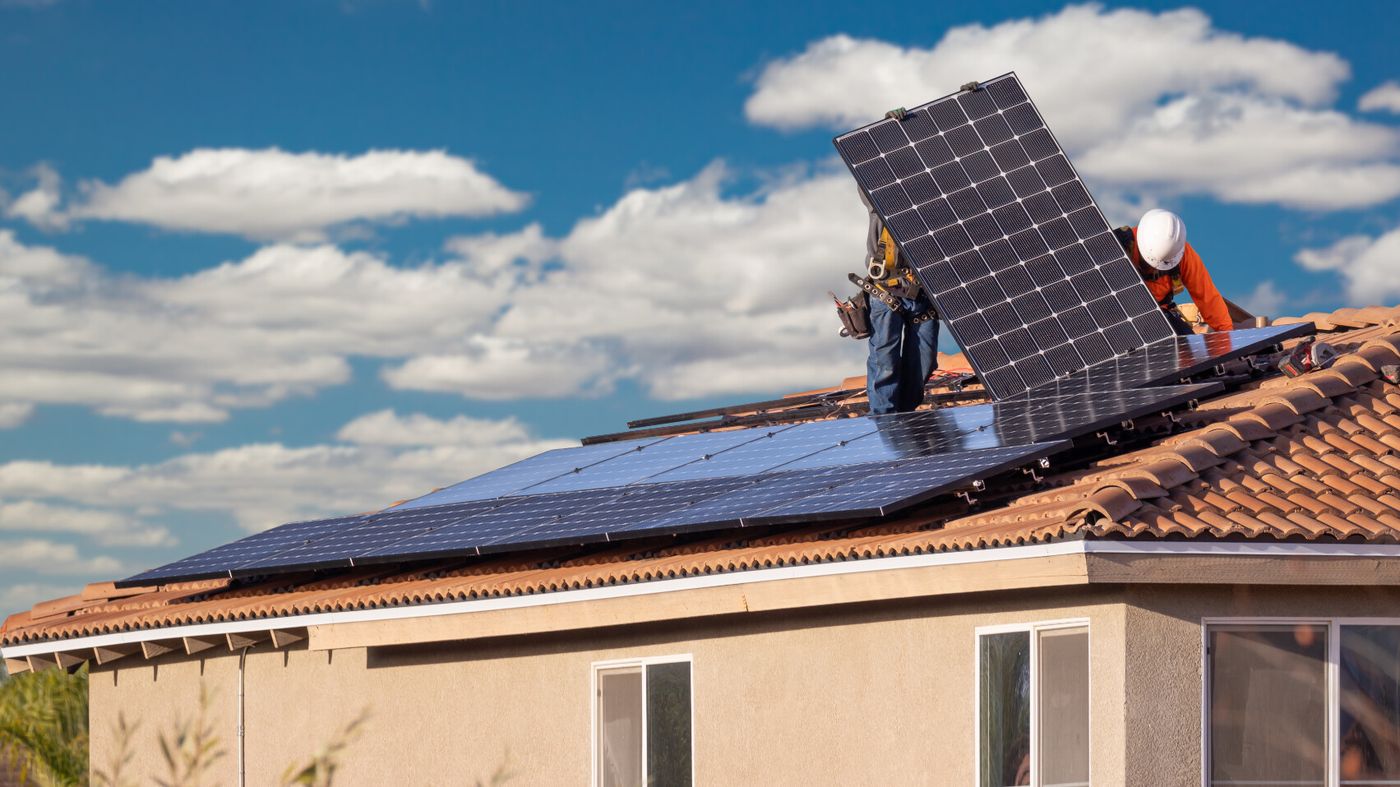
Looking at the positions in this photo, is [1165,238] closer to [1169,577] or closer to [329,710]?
[1169,577]

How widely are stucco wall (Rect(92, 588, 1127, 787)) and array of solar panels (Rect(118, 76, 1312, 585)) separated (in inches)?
35.7

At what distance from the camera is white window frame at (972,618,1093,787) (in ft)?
39.1

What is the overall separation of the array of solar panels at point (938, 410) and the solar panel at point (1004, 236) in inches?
0.7

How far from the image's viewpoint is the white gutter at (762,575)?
38.1 feet

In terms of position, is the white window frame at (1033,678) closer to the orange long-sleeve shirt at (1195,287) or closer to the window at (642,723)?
the window at (642,723)

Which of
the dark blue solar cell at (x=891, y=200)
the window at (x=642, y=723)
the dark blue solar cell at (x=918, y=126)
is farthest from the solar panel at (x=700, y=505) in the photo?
the dark blue solar cell at (x=918, y=126)

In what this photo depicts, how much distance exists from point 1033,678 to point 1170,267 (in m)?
6.76

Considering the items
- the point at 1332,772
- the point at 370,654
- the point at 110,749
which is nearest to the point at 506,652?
the point at 370,654

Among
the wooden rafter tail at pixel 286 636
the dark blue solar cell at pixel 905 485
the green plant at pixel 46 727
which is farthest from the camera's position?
the green plant at pixel 46 727

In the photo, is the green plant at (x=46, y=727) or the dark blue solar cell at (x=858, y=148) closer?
the dark blue solar cell at (x=858, y=148)

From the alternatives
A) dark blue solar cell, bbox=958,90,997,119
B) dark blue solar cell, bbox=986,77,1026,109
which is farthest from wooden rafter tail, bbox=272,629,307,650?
dark blue solar cell, bbox=986,77,1026,109

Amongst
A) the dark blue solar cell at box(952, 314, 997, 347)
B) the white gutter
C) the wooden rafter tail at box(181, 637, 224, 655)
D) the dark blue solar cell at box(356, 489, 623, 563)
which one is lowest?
the wooden rafter tail at box(181, 637, 224, 655)

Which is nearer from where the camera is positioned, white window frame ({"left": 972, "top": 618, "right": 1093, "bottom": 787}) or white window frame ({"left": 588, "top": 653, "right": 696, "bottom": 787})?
white window frame ({"left": 972, "top": 618, "right": 1093, "bottom": 787})

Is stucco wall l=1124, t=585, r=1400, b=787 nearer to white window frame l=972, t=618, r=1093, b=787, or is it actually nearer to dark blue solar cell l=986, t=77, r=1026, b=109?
white window frame l=972, t=618, r=1093, b=787
